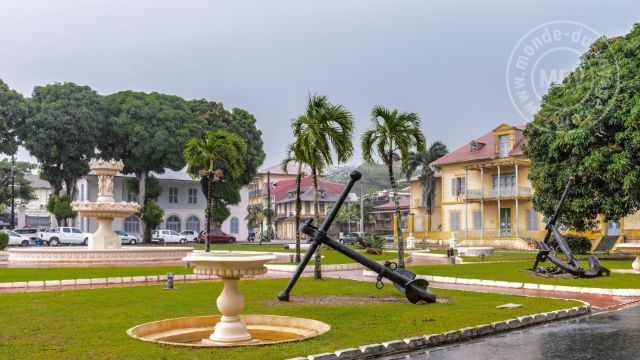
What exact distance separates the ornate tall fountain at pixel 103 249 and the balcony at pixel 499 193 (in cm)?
2921

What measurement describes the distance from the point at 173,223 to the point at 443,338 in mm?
58948

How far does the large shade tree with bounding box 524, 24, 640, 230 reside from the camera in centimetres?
2628

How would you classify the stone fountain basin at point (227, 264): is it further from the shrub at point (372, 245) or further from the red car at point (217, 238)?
the red car at point (217, 238)

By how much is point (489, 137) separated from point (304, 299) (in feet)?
154

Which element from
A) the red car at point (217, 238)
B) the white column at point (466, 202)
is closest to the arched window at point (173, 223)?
the red car at point (217, 238)

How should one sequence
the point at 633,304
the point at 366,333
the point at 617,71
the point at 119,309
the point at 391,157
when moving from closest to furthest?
the point at 366,333 < the point at 119,309 < the point at 633,304 < the point at 391,157 < the point at 617,71

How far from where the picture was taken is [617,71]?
2786cm

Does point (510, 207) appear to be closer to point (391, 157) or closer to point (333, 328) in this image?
point (391, 157)

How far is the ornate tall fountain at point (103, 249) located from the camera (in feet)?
92.5

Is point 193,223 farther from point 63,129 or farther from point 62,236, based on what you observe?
point 63,129

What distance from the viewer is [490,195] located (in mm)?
53500

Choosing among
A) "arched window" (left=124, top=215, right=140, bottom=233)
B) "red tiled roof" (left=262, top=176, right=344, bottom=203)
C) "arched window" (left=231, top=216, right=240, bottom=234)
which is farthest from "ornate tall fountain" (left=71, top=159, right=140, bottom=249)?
"red tiled roof" (left=262, top=176, right=344, bottom=203)

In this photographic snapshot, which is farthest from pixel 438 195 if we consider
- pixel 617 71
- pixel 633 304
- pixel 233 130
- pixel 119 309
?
pixel 119 309

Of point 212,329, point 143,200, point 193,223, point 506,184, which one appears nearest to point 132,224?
point 193,223
